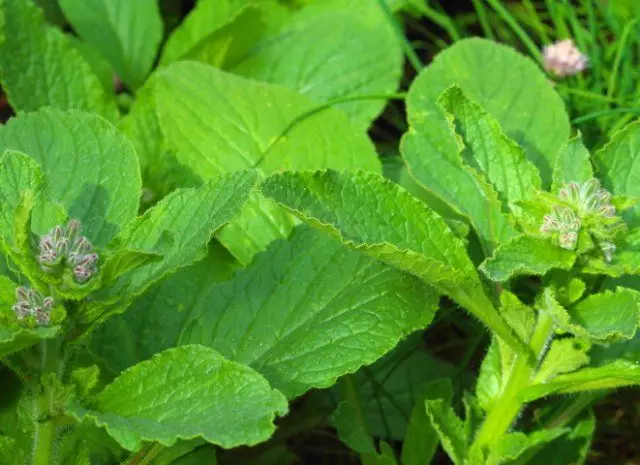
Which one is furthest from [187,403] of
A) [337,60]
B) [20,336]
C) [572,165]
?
[337,60]

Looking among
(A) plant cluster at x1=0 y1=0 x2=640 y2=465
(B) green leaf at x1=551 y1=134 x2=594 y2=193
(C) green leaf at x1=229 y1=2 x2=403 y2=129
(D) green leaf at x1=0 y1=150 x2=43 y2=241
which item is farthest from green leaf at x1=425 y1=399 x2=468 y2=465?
(C) green leaf at x1=229 y1=2 x2=403 y2=129

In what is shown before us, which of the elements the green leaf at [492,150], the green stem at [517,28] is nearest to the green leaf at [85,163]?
the green leaf at [492,150]

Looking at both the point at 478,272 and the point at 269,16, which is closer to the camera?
the point at 478,272

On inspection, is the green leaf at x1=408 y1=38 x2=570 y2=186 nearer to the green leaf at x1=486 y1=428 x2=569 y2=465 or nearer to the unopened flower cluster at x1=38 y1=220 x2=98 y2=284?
the green leaf at x1=486 y1=428 x2=569 y2=465

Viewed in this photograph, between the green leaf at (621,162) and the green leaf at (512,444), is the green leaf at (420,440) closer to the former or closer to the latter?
the green leaf at (512,444)

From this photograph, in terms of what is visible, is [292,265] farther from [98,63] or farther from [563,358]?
[98,63]

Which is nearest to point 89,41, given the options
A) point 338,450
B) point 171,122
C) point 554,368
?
point 171,122

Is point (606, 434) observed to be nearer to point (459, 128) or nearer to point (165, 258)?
point (459, 128)
